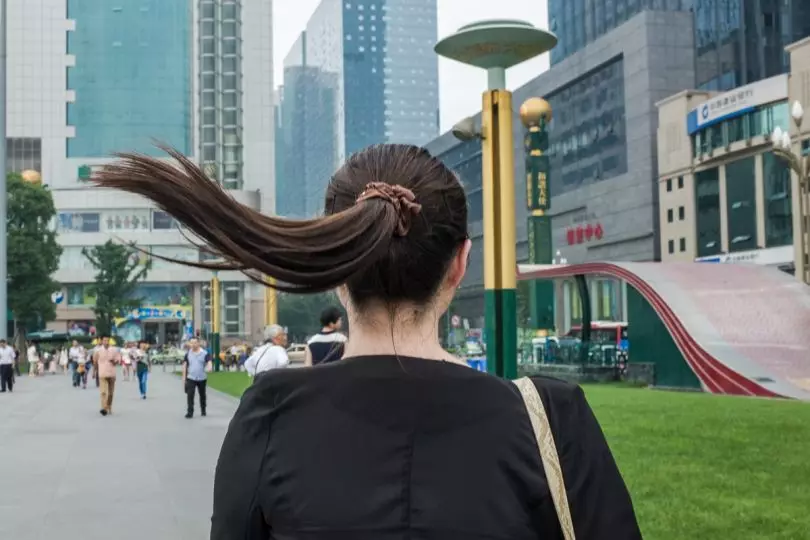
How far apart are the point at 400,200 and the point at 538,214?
151 ft

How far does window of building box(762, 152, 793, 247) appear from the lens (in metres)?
51.5

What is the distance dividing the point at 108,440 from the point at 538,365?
18.9 meters

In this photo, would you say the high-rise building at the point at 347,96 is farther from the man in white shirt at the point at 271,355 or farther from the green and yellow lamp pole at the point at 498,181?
the green and yellow lamp pole at the point at 498,181

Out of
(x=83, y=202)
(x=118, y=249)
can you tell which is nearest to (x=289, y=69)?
(x=83, y=202)

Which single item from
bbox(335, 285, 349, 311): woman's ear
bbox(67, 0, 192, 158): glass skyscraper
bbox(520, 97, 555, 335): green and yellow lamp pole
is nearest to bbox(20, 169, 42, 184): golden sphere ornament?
bbox(67, 0, 192, 158): glass skyscraper

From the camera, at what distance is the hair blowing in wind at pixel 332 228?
1.58 metres

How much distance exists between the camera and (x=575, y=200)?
74938 mm

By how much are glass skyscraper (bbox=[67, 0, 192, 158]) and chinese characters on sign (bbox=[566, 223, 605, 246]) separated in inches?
1210

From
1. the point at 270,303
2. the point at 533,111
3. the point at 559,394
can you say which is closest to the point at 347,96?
the point at 533,111

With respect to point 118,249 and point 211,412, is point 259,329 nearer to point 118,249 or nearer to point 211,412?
point 118,249

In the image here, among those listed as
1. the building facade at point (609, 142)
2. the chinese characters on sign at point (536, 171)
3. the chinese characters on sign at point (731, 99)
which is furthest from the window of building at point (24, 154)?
the chinese characters on sign at point (731, 99)

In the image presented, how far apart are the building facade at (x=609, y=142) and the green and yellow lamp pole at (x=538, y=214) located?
38.2ft

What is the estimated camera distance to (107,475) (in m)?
9.87

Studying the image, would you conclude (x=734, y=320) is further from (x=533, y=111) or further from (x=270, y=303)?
(x=270, y=303)
